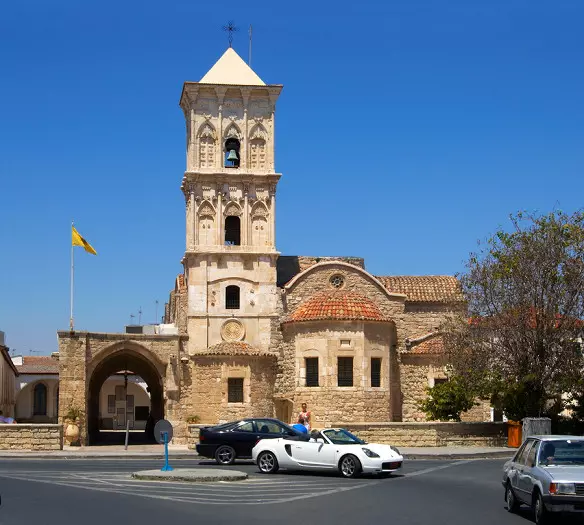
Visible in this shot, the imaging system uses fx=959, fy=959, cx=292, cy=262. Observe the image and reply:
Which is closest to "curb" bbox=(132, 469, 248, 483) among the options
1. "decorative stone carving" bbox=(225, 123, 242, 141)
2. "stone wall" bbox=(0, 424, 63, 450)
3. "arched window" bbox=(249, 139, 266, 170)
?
"stone wall" bbox=(0, 424, 63, 450)

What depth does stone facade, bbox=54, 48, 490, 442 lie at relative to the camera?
40312mm

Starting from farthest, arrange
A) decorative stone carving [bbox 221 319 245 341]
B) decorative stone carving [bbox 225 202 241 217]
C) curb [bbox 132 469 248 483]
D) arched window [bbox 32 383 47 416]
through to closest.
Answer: arched window [bbox 32 383 47 416], decorative stone carving [bbox 225 202 241 217], decorative stone carving [bbox 221 319 245 341], curb [bbox 132 469 248 483]

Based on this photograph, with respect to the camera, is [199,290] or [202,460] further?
[199,290]

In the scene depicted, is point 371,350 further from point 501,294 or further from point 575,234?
point 575,234

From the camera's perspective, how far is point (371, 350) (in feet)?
133

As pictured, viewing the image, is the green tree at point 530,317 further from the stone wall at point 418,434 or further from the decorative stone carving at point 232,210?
the decorative stone carving at point 232,210

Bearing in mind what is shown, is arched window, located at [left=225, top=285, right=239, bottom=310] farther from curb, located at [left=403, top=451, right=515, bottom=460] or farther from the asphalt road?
the asphalt road

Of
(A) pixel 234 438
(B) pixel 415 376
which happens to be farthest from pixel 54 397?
(A) pixel 234 438

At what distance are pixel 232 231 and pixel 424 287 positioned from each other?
9606 millimetres

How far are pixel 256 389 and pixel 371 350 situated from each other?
205 inches

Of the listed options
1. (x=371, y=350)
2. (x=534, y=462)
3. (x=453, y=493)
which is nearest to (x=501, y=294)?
(x=371, y=350)

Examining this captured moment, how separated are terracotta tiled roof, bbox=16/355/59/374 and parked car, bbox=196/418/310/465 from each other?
47.4 metres

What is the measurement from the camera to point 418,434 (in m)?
34.3

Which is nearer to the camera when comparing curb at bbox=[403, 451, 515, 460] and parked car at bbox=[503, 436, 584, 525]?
parked car at bbox=[503, 436, 584, 525]
